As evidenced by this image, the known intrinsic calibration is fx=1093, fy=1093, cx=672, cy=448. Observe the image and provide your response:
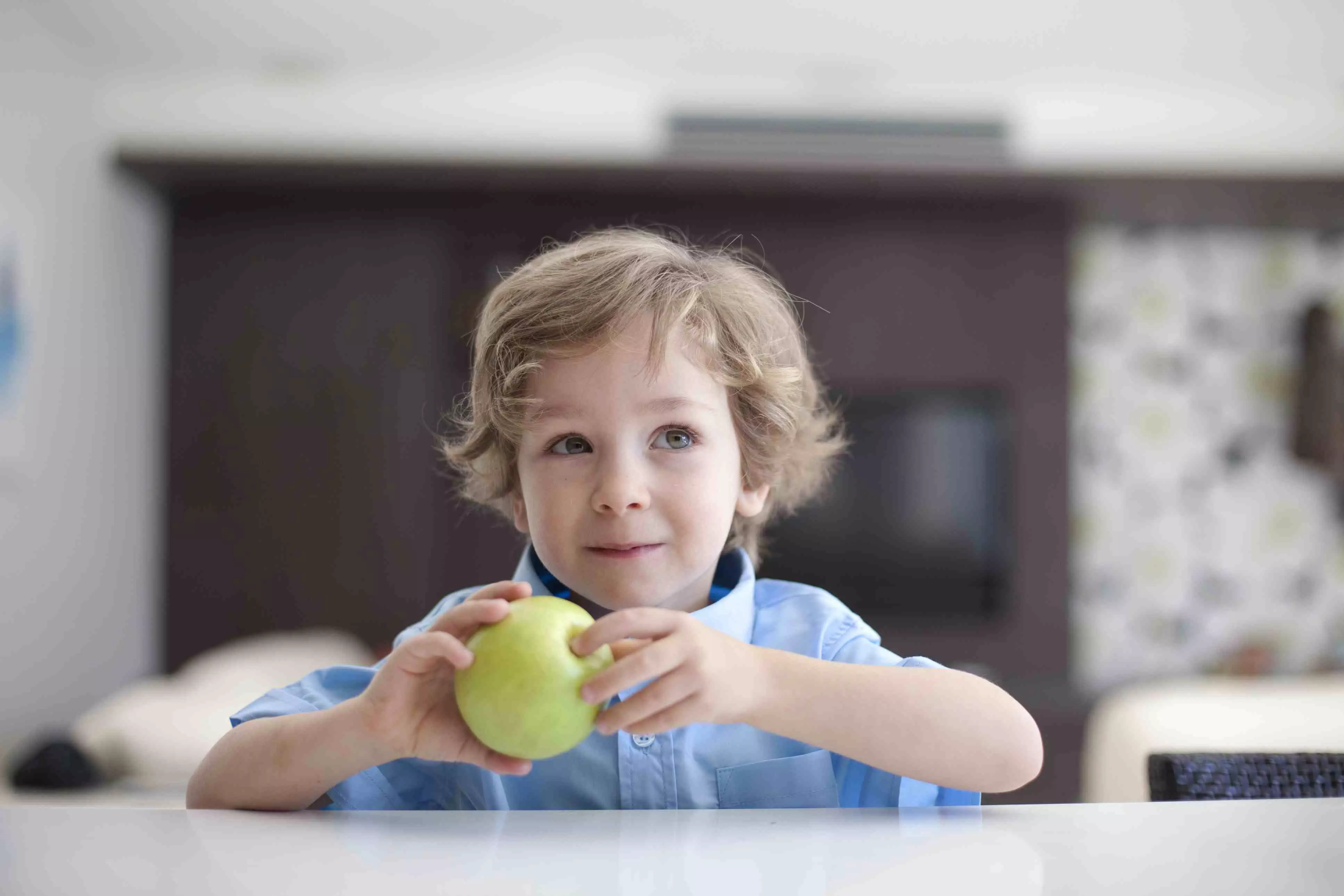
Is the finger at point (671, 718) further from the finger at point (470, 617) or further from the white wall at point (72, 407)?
the white wall at point (72, 407)

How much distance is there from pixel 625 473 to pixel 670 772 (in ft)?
0.76

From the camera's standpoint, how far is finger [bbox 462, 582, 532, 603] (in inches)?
26.0

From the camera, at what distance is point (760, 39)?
3.71 m

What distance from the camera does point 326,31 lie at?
3615mm

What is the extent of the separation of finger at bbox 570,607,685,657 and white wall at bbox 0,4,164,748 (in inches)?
125

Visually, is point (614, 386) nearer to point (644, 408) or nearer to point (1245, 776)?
point (644, 408)

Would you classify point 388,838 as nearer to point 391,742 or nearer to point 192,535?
point 391,742

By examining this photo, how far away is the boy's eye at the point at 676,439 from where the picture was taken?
2.88 ft

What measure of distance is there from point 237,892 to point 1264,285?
193 inches

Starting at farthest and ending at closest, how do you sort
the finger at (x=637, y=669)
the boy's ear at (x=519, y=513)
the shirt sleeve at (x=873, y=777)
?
the boy's ear at (x=519, y=513)
the shirt sleeve at (x=873, y=777)
the finger at (x=637, y=669)

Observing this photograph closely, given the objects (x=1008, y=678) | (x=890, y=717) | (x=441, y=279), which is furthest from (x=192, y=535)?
(x=890, y=717)

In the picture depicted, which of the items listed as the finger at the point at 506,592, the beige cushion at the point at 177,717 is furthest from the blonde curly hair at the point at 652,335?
the beige cushion at the point at 177,717

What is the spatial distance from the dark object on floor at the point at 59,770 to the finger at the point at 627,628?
2.12 metres

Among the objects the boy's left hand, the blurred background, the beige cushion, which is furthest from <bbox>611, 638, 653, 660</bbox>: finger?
the blurred background
